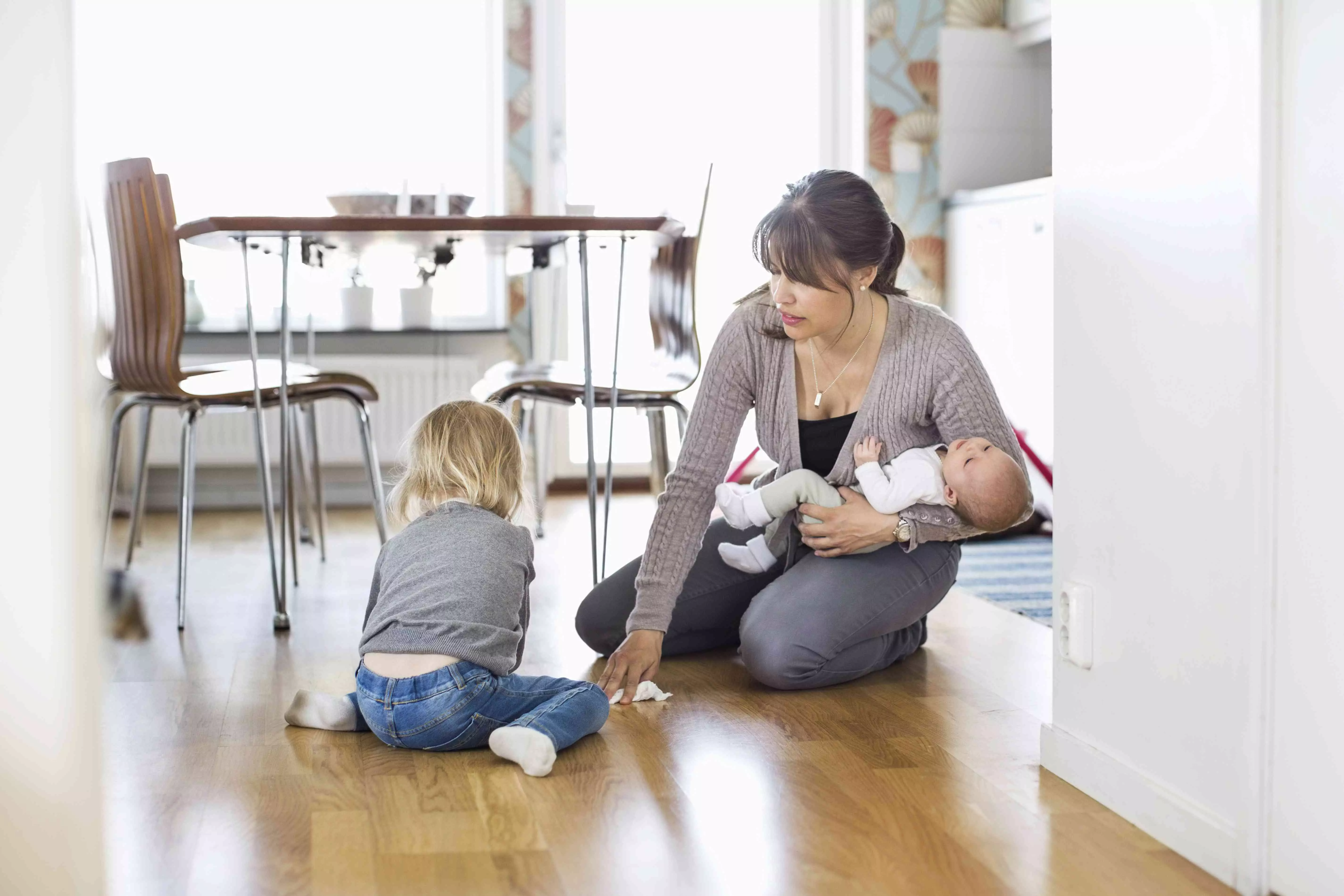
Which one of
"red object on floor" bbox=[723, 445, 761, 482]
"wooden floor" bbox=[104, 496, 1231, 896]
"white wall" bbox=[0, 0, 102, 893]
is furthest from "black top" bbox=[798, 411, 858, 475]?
"red object on floor" bbox=[723, 445, 761, 482]

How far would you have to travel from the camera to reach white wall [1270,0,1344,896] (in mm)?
1110

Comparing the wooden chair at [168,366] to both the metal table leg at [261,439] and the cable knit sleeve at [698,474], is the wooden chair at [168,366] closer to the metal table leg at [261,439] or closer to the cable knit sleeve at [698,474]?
the metal table leg at [261,439]

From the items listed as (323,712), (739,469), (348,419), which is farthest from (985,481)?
(348,419)

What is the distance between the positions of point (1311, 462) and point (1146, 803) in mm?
441

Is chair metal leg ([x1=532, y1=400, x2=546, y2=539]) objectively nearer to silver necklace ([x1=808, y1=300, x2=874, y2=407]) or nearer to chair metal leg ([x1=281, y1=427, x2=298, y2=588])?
chair metal leg ([x1=281, y1=427, x2=298, y2=588])

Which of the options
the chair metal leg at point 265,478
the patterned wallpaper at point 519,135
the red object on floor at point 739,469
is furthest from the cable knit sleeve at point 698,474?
the patterned wallpaper at point 519,135

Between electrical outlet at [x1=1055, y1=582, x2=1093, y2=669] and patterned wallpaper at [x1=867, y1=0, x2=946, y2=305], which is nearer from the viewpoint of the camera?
electrical outlet at [x1=1055, y1=582, x2=1093, y2=669]

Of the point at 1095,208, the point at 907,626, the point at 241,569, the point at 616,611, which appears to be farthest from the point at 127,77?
the point at 1095,208

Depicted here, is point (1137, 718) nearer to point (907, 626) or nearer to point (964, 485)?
point (964, 485)

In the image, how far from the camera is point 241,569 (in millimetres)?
3195

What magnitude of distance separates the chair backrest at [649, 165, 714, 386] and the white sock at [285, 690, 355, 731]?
4.73ft

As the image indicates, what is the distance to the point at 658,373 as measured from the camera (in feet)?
10.9

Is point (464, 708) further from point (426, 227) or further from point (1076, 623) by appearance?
point (426, 227)

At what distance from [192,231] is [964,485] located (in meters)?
1.45
